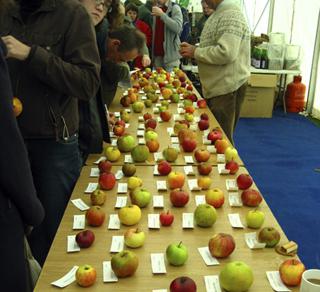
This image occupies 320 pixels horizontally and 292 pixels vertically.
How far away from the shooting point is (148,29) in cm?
664

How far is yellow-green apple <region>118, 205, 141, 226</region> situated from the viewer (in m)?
1.72

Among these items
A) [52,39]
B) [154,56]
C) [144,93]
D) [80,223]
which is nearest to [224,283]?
[80,223]

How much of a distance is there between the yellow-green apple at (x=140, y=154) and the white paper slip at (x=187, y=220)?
0.64 metres

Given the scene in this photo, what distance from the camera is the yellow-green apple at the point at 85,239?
1.55 m

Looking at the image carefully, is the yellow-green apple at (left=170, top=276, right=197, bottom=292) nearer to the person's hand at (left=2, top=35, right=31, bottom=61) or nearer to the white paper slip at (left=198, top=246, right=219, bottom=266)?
the white paper slip at (left=198, top=246, right=219, bottom=266)

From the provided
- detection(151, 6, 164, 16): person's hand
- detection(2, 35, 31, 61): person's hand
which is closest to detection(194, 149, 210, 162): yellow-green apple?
detection(2, 35, 31, 61): person's hand

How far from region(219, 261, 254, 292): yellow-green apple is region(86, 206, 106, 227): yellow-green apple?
0.56 meters

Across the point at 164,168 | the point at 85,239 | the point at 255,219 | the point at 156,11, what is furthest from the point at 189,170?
the point at 156,11

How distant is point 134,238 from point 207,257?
0.87ft

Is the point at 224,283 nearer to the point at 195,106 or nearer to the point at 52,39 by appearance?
the point at 52,39

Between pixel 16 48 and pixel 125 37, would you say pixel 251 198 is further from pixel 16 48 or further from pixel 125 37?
pixel 125 37

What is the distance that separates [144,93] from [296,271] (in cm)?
290

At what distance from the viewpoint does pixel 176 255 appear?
1.45 meters

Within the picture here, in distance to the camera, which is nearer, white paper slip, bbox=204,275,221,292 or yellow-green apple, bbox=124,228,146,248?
white paper slip, bbox=204,275,221,292
